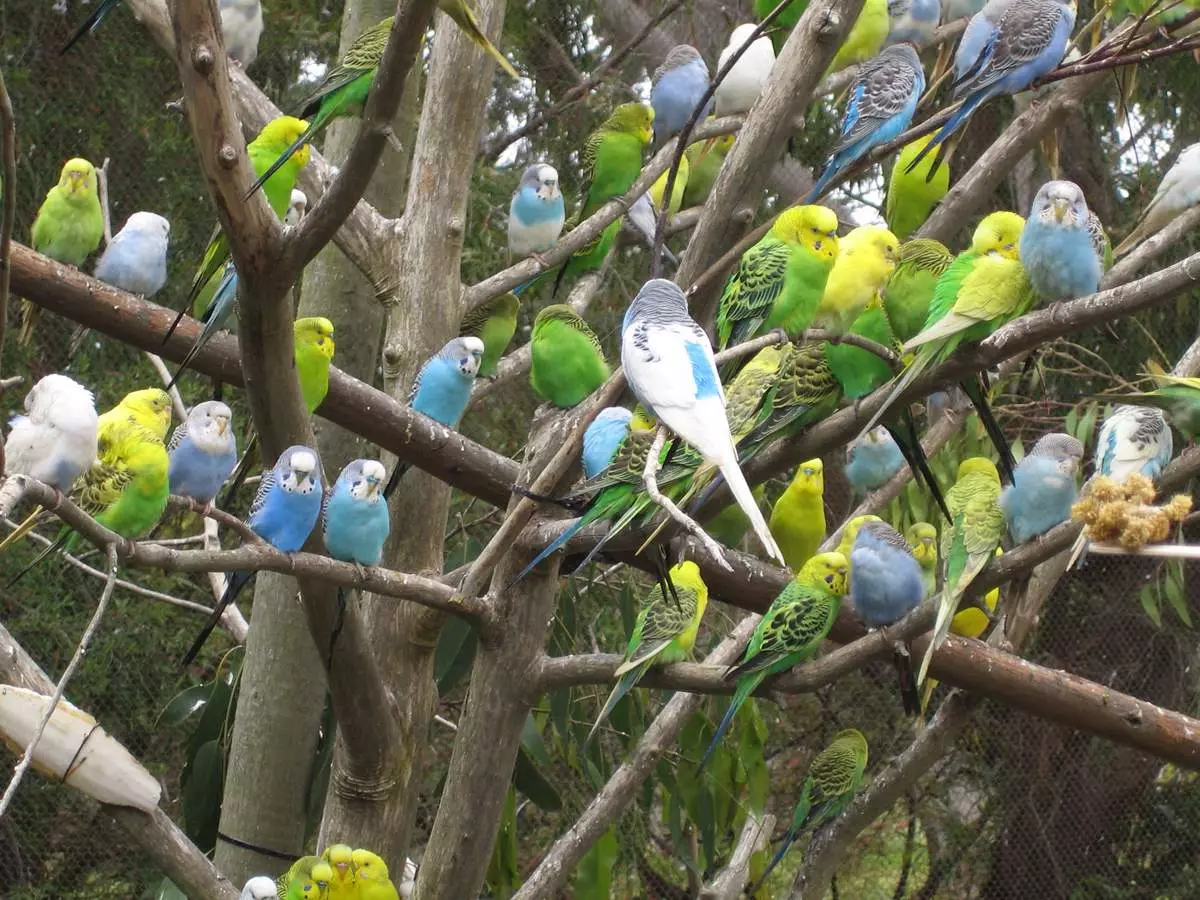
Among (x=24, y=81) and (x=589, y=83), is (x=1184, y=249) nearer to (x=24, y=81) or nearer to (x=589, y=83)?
(x=589, y=83)

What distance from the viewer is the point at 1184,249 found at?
155 inches

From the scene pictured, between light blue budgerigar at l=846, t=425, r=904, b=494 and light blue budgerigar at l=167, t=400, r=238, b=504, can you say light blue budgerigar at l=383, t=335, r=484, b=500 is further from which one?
light blue budgerigar at l=846, t=425, r=904, b=494

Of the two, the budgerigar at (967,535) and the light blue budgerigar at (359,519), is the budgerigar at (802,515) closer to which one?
the budgerigar at (967,535)

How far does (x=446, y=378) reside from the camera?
2336 millimetres

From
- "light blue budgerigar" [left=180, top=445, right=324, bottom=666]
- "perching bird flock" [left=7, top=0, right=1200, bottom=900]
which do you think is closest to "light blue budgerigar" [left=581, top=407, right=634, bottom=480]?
"perching bird flock" [left=7, top=0, right=1200, bottom=900]

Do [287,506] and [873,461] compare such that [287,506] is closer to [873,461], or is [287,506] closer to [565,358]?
[565,358]

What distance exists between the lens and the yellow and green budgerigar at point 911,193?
2.68 m

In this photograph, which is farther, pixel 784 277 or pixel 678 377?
pixel 784 277

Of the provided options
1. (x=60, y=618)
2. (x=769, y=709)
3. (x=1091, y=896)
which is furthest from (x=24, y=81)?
(x=1091, y=896)

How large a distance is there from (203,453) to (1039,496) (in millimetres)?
1373

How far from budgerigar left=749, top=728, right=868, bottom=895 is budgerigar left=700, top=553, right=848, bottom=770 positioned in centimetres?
63

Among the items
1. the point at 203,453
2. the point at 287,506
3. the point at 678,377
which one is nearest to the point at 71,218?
the point at 203,453

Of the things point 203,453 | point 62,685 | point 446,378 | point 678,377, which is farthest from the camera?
point 446,378

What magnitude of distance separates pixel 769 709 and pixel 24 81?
2.55 meters
